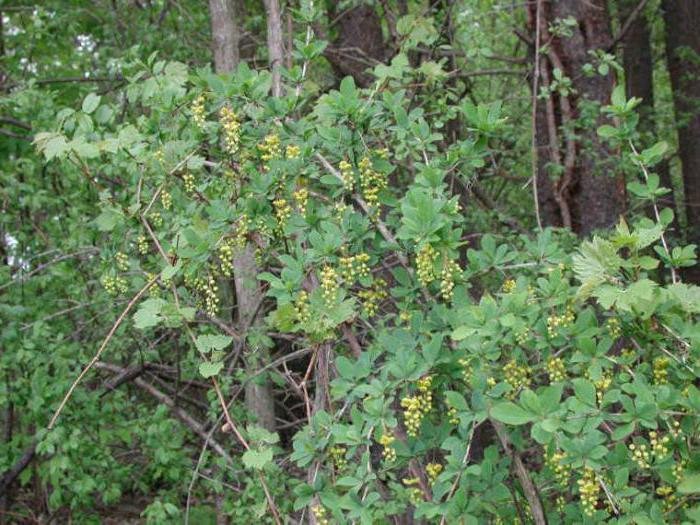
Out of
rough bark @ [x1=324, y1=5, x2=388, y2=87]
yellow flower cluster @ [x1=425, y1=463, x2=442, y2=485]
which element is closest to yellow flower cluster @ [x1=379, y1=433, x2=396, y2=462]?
yellow flower cluster @ [x1=425, y1=463, x2=442, y2=485]

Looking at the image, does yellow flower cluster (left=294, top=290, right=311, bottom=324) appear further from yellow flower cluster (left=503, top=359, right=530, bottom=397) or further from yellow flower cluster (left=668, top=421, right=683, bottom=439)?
yellow flower cluster (left=668, top=421, right=683, bottom=439)

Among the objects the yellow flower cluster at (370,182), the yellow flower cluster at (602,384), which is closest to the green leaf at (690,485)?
the yellow flower cluster at (602,384)

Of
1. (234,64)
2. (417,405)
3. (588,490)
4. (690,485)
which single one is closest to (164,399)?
(234,64)

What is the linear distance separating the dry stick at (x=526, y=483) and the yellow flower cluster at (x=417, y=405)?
245 millimetres

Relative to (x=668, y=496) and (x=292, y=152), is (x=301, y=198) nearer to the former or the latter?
(x=292, y=152)

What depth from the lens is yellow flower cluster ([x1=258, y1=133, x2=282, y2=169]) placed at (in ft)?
9.48

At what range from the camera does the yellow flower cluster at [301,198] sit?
2850 millimetres

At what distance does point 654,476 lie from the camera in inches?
105

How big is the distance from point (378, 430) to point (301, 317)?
46cm

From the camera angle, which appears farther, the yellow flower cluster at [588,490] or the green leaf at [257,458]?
the green leaf at [257,458]

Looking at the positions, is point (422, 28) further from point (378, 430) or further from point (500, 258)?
point (378, 430)

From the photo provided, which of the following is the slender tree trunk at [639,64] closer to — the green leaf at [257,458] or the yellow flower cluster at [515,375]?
the yellow flower cluster at [515,375]

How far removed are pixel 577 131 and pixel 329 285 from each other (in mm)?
3623

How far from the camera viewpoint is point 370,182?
2895 mm
